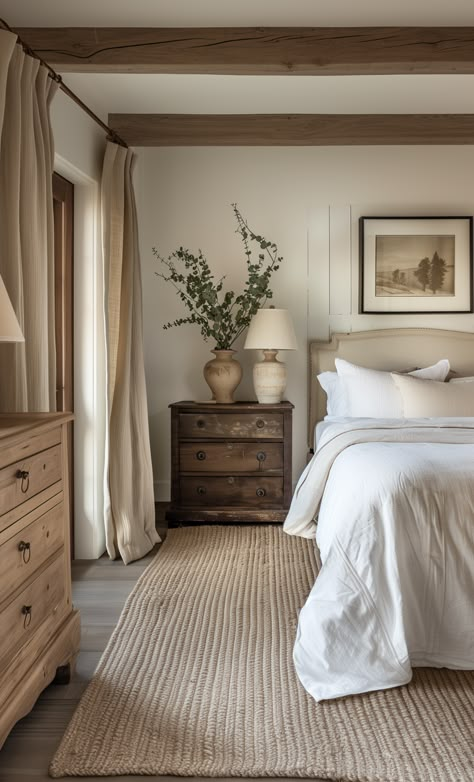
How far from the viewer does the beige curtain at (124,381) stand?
3.70 metres

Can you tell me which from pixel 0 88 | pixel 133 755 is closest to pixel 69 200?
pixel 0 88

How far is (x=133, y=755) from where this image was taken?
6.00 ft

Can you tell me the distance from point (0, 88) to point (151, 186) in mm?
2537

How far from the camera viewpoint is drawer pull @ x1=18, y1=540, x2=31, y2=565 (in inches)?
74.4

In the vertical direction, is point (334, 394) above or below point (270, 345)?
below

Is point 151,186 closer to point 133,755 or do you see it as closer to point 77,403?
point 77,403

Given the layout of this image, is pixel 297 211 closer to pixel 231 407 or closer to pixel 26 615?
pixel 231 407

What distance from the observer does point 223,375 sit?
14.3 feet

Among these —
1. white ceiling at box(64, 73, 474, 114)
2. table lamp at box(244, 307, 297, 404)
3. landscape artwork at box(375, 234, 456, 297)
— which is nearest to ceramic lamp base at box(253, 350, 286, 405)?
table lamp at box(244, 307, 297, 404)

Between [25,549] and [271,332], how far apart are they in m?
2.61

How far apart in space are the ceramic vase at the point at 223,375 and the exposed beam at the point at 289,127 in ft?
4.52

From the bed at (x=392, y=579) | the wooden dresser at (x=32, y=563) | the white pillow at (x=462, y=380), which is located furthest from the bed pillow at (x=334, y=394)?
the wooden dresser at (x=32, y=563)

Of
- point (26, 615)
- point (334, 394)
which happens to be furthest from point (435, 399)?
point (26, 615)

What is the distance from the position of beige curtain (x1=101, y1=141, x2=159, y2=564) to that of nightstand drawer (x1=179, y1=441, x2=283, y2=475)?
42cm
